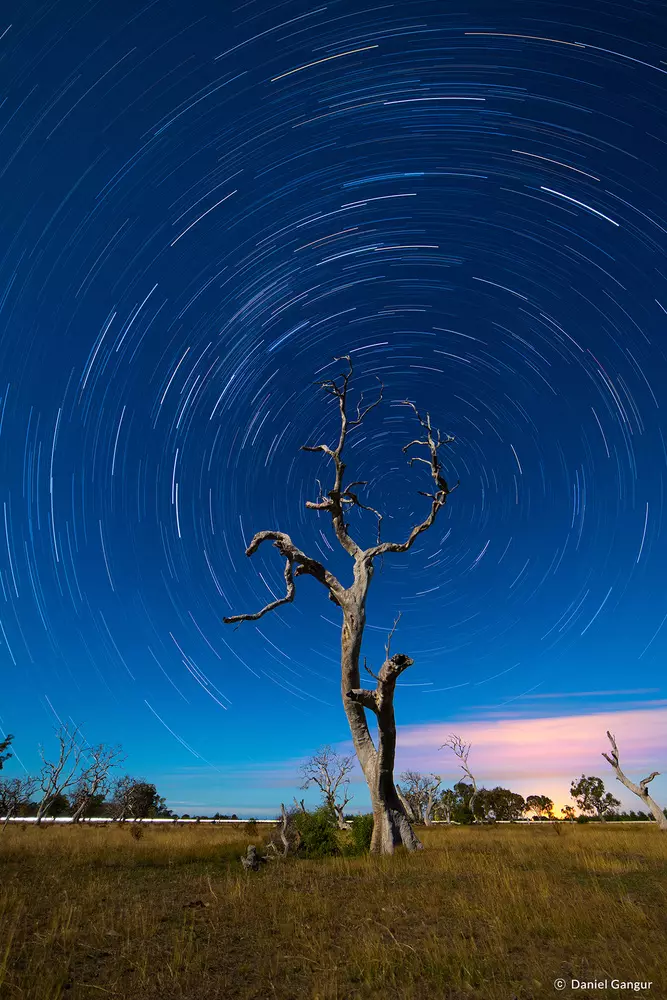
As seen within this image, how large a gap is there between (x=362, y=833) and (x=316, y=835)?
143cm

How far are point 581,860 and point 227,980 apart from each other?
10.6 meters

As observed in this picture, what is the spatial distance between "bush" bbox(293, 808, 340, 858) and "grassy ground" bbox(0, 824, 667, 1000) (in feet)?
16.9

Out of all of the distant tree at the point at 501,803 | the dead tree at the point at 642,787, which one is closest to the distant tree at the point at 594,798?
the distant tree at the point at 501,803

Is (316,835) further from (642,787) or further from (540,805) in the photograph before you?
(540,805)

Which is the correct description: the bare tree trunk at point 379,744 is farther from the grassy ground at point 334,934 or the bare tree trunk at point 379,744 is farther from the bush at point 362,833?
the grassy ground at point 334,934

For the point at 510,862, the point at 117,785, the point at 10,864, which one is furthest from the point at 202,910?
the point at 117,785

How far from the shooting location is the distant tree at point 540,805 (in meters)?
90.0

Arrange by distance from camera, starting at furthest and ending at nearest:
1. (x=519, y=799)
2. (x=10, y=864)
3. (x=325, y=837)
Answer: (x=519, y=799) → (x=325, y=837) → (x=10, y=864)

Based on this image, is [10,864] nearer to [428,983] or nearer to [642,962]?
[428,983]

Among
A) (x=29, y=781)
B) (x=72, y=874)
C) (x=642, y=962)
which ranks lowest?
(x=642, y=962)

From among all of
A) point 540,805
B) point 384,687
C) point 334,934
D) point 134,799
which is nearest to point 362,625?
point 384,687

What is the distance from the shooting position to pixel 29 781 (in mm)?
48719

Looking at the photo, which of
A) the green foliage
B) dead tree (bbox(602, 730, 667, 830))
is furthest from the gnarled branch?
the green foliage

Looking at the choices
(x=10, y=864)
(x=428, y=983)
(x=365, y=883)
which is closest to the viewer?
(x=428, y=983)
